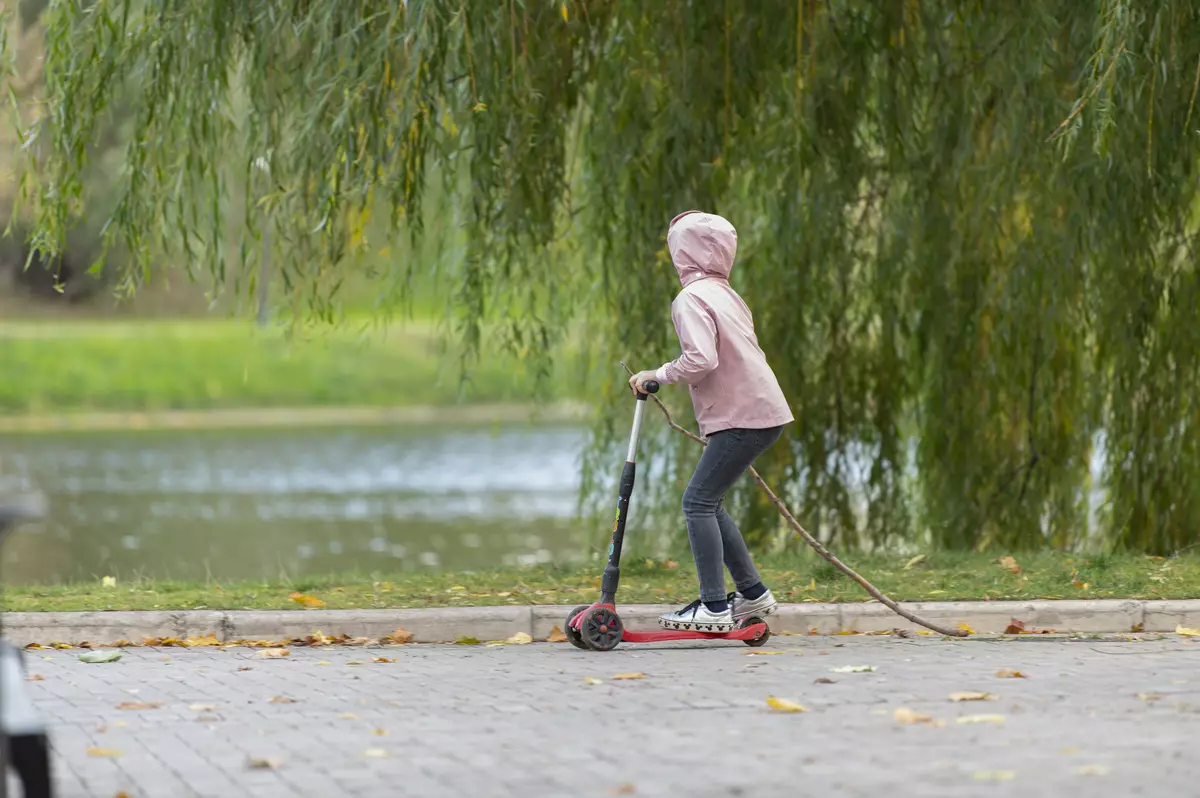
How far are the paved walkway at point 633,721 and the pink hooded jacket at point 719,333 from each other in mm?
999

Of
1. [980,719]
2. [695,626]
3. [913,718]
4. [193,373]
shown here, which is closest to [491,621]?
[695,626]

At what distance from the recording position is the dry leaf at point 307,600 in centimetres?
798

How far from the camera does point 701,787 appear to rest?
4.48 m

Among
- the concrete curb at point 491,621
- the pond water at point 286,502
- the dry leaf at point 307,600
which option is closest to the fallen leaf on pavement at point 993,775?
the concrete curb at point 491,621

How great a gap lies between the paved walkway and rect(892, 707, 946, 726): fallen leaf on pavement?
1.6 inches

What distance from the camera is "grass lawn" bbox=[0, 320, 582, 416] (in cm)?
4044

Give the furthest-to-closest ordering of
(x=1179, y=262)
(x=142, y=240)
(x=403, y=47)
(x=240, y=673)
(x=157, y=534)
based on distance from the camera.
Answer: (x=157, y=534) < (x=1179, y=262) < (x=142, y=240) < (x=403, y=47) < (x=240, y=673)

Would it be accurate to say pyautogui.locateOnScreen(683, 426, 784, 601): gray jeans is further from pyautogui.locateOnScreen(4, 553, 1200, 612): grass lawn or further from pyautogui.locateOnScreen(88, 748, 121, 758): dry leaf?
pyautogui.locateOnScreen(88, 748, 121, 758): dry leaf

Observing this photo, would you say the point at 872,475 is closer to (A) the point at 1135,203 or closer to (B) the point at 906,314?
(B) the point at 906,314

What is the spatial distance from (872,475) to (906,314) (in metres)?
1.04

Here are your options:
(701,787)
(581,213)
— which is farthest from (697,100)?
(701,787)

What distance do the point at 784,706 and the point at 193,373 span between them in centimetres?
3804

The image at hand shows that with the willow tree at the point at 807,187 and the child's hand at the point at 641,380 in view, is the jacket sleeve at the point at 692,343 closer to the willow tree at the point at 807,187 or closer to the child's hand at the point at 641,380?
the child's hand at the point at 641,380

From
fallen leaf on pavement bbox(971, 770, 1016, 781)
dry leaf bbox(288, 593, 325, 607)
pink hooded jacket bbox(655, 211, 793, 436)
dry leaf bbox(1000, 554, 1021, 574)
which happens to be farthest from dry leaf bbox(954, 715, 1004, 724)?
dry leaf bbox(288, 593, 325, 607)
